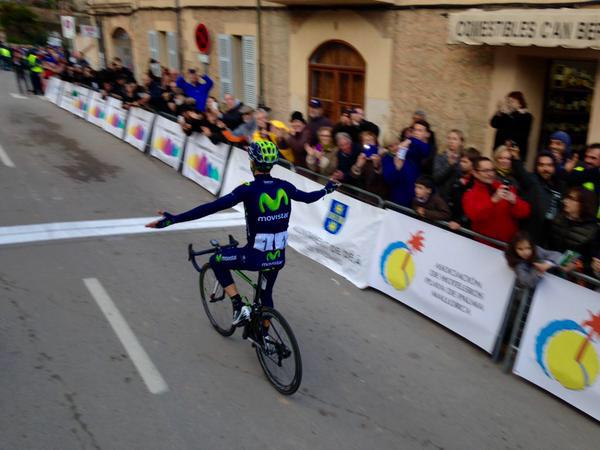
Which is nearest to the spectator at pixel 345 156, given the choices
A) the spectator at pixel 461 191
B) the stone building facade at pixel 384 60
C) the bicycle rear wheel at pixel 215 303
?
the spectator at pixel 461 191

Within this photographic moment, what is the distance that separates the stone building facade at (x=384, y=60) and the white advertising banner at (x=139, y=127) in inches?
138

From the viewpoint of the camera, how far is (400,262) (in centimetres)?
668

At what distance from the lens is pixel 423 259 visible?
20.9ft

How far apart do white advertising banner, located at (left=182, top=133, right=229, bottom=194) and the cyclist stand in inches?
221

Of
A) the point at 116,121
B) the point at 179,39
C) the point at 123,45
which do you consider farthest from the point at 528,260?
the point at 123,45

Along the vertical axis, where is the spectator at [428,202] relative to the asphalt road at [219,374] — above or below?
above

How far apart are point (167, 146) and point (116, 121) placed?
3514 millimetres

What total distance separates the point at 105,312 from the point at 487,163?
418 cm

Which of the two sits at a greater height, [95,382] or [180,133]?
[180,133]

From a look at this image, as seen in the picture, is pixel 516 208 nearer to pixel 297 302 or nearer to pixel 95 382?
pixel 297 302

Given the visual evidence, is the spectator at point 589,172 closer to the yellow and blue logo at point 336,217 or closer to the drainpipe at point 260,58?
the yellow and blue logo at point 336,217

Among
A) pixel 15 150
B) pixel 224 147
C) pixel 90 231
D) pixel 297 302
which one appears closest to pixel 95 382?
pixel 297 302

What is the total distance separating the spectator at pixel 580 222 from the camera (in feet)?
17.3

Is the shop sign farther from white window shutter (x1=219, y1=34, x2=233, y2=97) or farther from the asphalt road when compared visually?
white window shutter (x1=219, y1=34, x2=233, y2=97)
